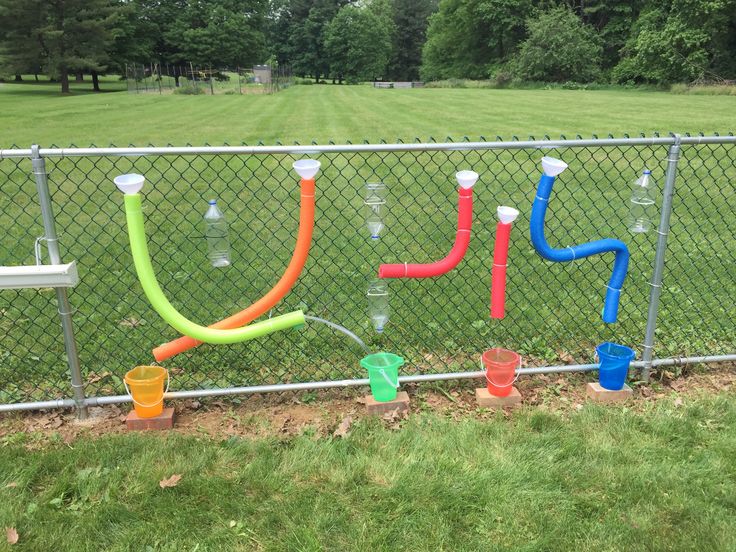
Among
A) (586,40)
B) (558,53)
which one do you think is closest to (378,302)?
(558,53)

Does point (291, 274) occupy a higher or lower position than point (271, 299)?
higher

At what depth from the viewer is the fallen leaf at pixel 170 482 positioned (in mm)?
2615

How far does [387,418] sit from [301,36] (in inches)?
3205

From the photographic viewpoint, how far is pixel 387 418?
318 centimetres

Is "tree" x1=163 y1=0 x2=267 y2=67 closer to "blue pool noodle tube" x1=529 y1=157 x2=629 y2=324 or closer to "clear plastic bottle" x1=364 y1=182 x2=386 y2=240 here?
"clear plastic bottle" x1=364 y1=182 x2=386 y2=240

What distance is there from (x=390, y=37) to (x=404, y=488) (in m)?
80.1

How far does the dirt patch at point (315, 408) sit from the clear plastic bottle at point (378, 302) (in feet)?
1.46

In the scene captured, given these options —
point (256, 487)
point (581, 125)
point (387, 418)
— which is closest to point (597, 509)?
point (387, 418)

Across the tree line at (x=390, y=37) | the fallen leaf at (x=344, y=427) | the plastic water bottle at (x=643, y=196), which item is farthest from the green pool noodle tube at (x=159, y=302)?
the tree line at (x=390, y=37)

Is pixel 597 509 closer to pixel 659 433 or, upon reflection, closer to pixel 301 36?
pixel 659 433

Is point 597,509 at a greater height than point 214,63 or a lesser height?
lesser

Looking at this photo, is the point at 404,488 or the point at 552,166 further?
the point at 552,166

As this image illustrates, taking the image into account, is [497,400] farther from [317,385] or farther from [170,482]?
[170,482]

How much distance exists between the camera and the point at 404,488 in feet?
8.52
